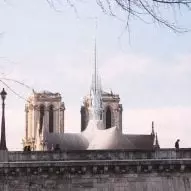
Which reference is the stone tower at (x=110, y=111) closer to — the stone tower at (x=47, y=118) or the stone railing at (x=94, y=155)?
the stone tower at (x=47, y=118)

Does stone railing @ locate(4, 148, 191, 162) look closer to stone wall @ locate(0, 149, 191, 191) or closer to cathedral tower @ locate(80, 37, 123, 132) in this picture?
stone wall @ locate(0, 149, 191, 191)

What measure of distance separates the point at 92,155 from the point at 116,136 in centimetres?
2649

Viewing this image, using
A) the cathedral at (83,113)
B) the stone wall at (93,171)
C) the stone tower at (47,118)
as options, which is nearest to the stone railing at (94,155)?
the stone wall at (93,171)

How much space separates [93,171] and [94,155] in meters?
1.14

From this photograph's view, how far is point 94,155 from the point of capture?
93.1 ft

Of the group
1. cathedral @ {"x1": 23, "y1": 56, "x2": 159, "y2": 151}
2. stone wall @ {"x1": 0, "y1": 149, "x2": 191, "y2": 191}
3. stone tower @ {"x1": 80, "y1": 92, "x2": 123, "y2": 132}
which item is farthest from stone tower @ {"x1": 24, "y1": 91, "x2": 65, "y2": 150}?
stone wall @ {"x1": 0, "y1": 149, "x2": 191, "y2": 191}

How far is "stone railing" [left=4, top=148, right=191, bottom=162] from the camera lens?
2808cm

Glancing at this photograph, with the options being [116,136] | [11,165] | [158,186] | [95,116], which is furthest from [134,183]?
[95,116]

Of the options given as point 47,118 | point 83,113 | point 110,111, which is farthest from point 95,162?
point 83,113

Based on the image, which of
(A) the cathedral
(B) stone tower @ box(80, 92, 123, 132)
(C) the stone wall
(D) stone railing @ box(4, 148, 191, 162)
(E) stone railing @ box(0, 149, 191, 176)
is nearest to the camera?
(C) the stone wall

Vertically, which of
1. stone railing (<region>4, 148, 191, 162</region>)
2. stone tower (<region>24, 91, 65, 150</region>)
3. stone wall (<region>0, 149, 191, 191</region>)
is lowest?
stone wall (<region>0, 149, 191, 191</region>)

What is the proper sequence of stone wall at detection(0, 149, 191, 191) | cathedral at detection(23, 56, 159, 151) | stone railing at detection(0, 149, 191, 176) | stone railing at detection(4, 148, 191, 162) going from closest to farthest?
1. stone wall at detection(0, 149, 191, 191)
2. stone railing at detection(0, 149, 191, 176)
3. stone railing at detection(4, 148, 191, 162)
4. cathedral at detection(23, 56, 159, 151)

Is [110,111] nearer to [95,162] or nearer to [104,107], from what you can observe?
[104,107]

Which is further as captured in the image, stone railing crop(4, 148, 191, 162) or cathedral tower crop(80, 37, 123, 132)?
cathedral tower crop(80, 37, 123, 132)
